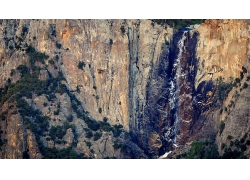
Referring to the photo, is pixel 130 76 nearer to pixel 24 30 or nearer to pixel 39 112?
pixel 39 112

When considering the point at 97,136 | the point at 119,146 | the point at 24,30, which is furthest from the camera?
the point at 24,30

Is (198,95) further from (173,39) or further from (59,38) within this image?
(59,38)

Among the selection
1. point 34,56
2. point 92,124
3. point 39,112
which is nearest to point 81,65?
point 34,56

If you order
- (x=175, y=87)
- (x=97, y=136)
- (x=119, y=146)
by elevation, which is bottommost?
(x=119, y=146)

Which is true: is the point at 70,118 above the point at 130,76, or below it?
A: below

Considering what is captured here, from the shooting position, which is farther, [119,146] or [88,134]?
[88,134]

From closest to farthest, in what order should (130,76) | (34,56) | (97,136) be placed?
1. (97,136)
2. (34,56)
3. (130,76)

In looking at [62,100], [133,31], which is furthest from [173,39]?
[62,100]

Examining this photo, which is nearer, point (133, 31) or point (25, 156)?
point (25, 156)
